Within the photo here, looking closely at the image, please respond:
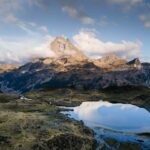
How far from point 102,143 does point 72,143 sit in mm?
11675

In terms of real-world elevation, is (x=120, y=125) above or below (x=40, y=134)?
below

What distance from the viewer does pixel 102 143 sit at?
102 m

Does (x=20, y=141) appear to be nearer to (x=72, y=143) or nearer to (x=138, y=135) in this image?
(x=72, y=143)

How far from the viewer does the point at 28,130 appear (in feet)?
357

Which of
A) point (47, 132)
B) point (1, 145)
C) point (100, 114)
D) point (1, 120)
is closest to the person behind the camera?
point (1, 145)

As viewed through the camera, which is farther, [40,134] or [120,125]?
[120,125]

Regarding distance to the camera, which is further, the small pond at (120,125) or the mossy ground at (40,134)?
the small pond at (120,125)

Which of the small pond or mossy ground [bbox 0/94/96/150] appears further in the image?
the small pond

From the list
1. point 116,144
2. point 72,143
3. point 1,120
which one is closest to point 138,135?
point 116,144

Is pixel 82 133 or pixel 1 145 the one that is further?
pixel 82 133

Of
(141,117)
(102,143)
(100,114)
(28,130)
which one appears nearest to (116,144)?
(102,143)

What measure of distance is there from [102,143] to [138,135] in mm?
26881

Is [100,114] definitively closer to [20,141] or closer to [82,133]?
[82,133]

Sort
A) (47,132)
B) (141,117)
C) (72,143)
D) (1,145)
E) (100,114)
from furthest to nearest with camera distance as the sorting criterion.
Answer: (100,114) < (141,117) < (47,132) < (72,143) < (1,145)
